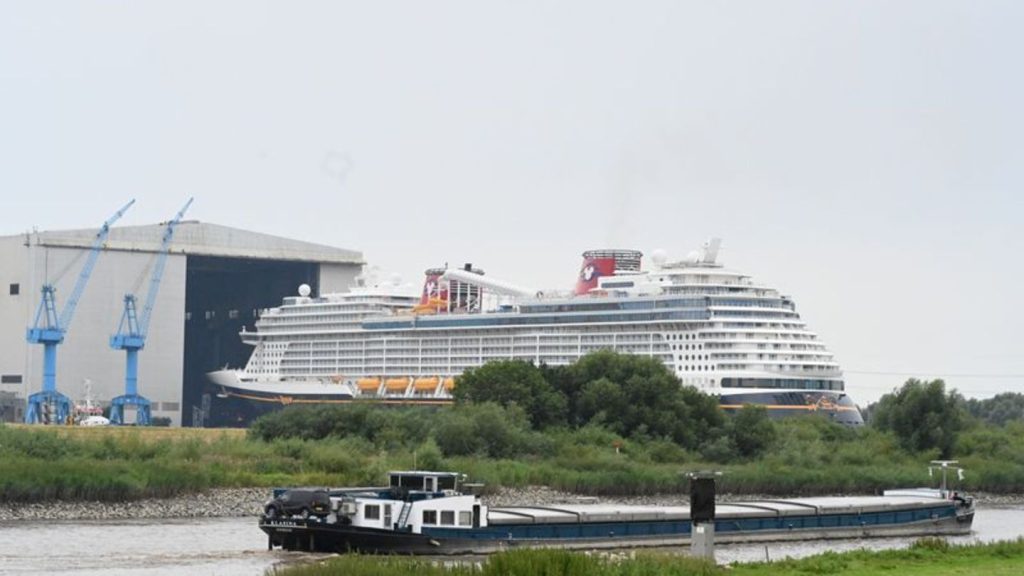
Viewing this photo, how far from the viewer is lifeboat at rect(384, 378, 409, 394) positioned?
407 ft

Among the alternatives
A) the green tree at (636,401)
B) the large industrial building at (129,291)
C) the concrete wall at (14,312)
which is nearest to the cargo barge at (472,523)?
the green tree at (636,401)

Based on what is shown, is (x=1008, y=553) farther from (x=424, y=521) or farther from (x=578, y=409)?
(x=578, y=409)

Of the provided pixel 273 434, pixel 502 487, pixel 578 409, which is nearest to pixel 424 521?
pixel 502 487

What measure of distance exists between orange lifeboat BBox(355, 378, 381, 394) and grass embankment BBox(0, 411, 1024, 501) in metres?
39.6

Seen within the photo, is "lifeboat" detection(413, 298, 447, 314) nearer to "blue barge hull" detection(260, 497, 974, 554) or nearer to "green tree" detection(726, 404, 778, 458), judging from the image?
"green tree" detection(726, 404, 778, 458)

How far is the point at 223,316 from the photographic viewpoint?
5487 inches

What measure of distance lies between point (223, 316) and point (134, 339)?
1976cm

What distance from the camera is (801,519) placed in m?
58.4


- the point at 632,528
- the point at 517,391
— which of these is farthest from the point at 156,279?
the point at 632,528

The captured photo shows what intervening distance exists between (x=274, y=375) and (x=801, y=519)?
3179 inches

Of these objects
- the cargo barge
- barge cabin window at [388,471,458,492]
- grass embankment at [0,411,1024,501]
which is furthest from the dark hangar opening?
barge cabin window at [388,471,458,492]

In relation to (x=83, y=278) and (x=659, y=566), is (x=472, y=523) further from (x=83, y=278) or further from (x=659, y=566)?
(x=83, y=278)

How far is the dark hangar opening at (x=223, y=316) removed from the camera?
135 metres

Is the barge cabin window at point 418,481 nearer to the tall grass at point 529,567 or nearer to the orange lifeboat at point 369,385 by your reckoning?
the tall grass at point 529,567
